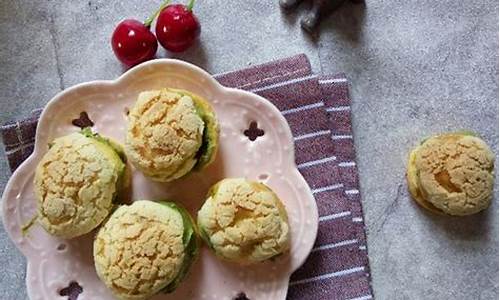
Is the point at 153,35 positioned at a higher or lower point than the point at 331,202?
higher

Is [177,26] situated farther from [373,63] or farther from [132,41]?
[373,63]

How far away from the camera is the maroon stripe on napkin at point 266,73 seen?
52.4 inches

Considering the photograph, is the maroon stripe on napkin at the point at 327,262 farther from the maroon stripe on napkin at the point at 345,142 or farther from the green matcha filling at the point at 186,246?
the green matcha filling at the point at 186,246

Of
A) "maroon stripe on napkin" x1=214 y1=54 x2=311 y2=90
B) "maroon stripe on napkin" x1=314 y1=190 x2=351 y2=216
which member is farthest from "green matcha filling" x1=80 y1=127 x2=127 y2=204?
"maroon stripe on napkin" x1=314 y1=190 x2=351 y2=216

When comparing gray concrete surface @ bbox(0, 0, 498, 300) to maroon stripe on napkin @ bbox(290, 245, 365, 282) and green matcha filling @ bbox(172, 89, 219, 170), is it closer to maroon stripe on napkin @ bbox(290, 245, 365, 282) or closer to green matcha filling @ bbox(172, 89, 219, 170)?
maroon stripe on napkin @ bbox(290, 245, 365, 282)

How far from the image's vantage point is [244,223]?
1158mm

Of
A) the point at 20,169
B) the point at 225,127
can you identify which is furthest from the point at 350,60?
the point at 20,169

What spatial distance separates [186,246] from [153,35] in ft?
1.29

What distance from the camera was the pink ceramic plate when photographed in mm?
1237

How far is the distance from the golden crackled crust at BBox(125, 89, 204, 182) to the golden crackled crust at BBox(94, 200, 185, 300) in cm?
7

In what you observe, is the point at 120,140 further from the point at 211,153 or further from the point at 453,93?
the point at 453,93

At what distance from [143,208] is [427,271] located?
521 mm

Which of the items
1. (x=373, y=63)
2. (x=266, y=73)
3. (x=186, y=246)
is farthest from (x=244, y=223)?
(x=373, y=63)

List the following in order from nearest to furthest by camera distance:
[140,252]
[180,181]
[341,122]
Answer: [140,252], [180,181], [341,122]
